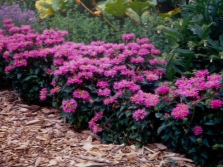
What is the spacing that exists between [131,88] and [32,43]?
164 cm

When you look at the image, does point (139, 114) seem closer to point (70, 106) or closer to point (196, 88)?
point (196, 88)

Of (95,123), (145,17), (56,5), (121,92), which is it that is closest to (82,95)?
(95,123)

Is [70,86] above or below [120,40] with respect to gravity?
below

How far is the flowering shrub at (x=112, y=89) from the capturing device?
3174 mm

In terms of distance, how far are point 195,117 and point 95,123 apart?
995 millimetres

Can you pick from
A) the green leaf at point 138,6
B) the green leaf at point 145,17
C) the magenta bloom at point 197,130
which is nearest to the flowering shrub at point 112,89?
the magenta bloom at point 197,130

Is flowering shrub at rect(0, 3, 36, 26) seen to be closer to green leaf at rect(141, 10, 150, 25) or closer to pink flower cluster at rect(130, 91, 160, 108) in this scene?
green leaf at rect(141, 10, 150, 25)

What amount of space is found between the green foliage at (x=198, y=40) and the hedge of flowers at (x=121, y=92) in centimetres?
18

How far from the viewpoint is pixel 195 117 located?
295 cm

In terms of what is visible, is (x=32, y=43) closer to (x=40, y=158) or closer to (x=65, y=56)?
(x=65, y=56)

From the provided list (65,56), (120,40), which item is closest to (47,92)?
(65,56)

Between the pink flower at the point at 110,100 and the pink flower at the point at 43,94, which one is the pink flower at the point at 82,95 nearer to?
the pink flower at the point at 110,100

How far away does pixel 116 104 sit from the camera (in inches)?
129

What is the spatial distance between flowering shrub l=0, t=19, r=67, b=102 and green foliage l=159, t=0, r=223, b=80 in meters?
1.42
